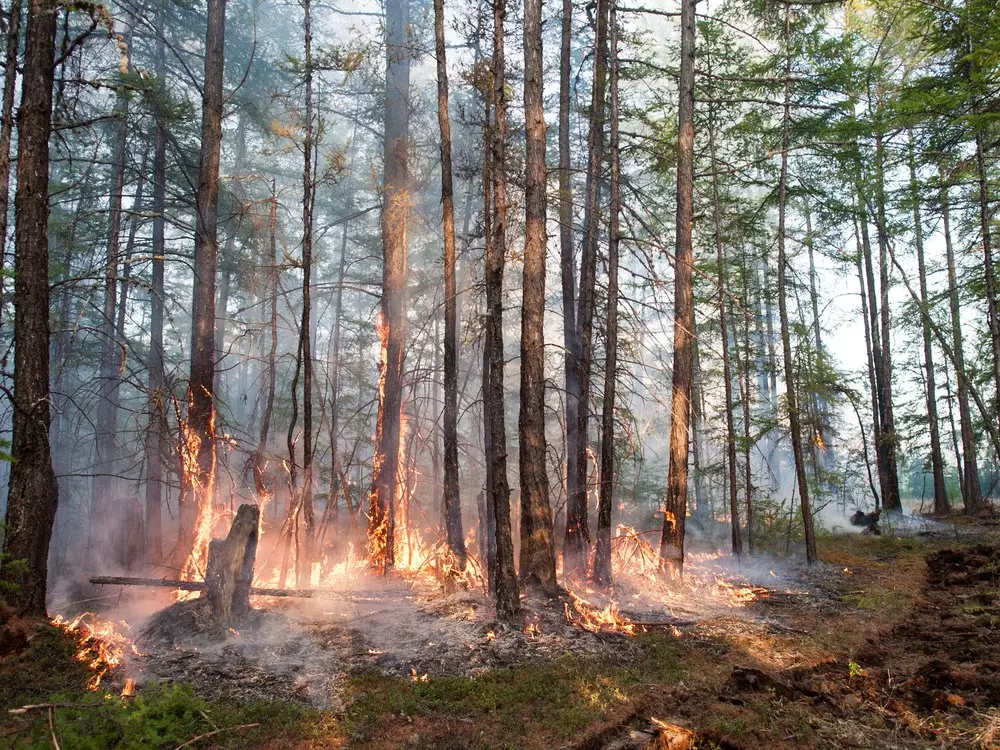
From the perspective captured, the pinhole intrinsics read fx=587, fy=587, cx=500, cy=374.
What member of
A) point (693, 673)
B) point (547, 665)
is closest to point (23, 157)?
point (547, 665)

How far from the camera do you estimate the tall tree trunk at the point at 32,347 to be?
6.88 meters

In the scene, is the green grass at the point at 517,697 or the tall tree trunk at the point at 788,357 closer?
the green grass at the point at 517,697

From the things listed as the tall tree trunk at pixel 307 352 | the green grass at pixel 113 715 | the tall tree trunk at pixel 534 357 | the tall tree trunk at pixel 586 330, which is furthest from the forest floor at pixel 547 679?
the tall tree trunk at pixel 307 352

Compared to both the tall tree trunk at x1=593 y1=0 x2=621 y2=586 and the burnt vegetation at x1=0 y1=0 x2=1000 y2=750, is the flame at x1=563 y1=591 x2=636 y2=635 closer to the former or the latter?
the burnt vegetation at x1=0 y1=0 x2=1000 y2=750

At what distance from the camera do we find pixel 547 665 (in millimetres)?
6840

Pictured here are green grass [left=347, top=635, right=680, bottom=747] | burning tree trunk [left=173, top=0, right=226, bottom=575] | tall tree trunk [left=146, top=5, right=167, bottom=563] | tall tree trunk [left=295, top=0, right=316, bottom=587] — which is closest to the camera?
green grass [left=347, top=635, right=680, bottom=747]

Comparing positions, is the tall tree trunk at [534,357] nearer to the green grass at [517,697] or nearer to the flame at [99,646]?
the green grass at [517,697]

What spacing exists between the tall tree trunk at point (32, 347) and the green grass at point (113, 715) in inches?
46.3

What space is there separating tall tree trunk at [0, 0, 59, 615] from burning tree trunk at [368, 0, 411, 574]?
19.9 ft

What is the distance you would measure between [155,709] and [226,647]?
224 centimetres

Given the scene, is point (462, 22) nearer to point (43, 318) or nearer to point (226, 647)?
point (43, 318)

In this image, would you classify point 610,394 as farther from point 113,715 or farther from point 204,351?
point 113,715

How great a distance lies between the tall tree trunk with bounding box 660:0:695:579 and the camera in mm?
10805

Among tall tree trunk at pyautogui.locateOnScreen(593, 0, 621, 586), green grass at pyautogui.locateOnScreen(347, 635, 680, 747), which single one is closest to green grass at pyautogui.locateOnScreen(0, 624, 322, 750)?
green grass at pyautogui.locateOnScreen(347, 635, 680, 747)
